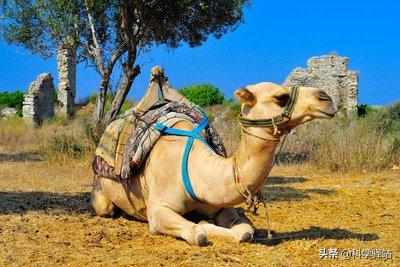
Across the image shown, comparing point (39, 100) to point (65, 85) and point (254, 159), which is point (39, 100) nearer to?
point (65, 85)

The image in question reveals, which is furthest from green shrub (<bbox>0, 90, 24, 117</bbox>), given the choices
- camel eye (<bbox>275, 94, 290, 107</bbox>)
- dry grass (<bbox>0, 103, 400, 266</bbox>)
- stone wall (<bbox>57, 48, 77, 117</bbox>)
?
camel eye (<bbox>275, 94, 290, 107</bbox>)

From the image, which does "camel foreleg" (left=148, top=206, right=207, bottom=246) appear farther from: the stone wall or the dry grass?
the stone wall

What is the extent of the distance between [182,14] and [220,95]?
58.2ft

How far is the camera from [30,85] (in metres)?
31.5

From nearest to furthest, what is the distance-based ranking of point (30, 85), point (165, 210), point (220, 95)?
point (165, 210), point (30, 85), point (220, 95)

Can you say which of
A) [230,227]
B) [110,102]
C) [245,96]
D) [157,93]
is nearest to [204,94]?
[110,102]

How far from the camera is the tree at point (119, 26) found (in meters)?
15.8

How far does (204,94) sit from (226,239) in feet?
93.2

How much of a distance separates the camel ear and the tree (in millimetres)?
10492

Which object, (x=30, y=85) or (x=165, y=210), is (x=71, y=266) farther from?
(x=30, y=85)

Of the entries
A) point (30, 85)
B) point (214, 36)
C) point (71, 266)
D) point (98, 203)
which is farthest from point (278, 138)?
point (30, 85)

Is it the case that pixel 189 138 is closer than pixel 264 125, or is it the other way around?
pixel 264 125

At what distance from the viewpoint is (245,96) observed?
471 centimetres

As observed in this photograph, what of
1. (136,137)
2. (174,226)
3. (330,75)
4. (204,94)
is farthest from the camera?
(204,94)
